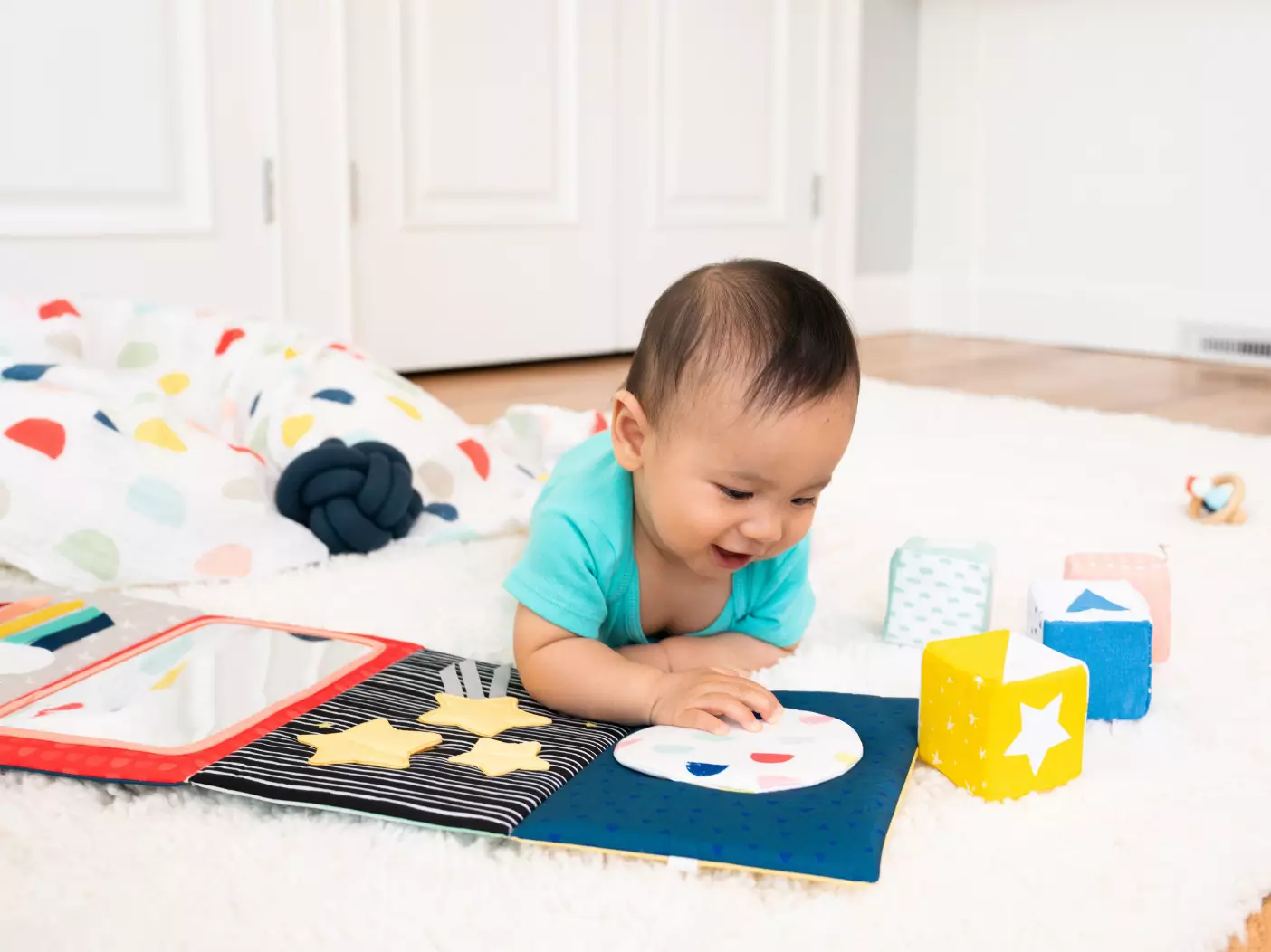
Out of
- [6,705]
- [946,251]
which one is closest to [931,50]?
[946,251]

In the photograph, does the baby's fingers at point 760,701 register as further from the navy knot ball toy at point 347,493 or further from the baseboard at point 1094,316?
the baseboard at point 1094,316

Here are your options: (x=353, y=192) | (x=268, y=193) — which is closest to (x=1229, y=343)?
(x=353, y=192)

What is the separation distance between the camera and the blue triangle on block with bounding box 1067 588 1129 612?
833 millimetres

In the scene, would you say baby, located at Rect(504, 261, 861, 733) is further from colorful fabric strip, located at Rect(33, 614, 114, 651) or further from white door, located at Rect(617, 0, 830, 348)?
white door, located at Rect(617, 0, 830, 348)

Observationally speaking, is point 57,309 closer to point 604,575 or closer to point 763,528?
point 604,575

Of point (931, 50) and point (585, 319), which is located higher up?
point (931, 50)

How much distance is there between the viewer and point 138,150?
1.93 meters

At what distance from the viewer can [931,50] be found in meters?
3.13

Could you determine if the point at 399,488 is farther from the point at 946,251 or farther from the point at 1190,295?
the point at 946,251

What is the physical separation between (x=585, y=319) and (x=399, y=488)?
1436 mm

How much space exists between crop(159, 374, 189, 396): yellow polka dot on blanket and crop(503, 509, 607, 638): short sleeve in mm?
697

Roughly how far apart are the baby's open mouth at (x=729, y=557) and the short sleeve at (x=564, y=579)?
0.08m

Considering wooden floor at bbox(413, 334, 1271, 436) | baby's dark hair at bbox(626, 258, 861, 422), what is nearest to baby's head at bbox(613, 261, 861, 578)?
baby's dark hair at bbox(626, 258, 861, 422)

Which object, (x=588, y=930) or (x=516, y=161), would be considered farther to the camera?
(x=516, y=161)
